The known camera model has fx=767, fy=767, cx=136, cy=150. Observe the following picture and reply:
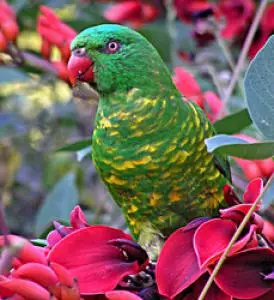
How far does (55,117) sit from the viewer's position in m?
1.83

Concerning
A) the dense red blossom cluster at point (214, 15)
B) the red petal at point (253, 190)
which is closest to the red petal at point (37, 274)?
the red petal at point (253, 190)

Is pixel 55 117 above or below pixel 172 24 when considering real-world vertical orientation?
A: below

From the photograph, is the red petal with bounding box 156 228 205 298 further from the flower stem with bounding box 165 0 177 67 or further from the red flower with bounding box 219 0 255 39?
the flower stem with bounding box 165 0 177 67

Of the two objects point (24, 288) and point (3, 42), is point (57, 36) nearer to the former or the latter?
point (3, 42)

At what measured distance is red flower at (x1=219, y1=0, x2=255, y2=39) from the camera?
145 centimetres

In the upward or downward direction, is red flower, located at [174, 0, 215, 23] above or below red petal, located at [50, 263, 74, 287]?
below

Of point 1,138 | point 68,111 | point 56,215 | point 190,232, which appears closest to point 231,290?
point 190,232

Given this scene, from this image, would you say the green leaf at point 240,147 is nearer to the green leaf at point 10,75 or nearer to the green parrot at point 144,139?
the green parrot at point 144,139

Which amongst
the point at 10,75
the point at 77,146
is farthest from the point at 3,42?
the point at 10,75

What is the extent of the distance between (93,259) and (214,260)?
0.39ft

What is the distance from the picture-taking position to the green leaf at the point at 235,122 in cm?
100

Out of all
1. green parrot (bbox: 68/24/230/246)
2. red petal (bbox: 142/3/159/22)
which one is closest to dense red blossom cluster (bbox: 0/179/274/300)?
green parrot (bbox: 68/24/230/246)

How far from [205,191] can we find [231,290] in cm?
33

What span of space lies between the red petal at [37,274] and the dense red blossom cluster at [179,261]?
18 millimetres
